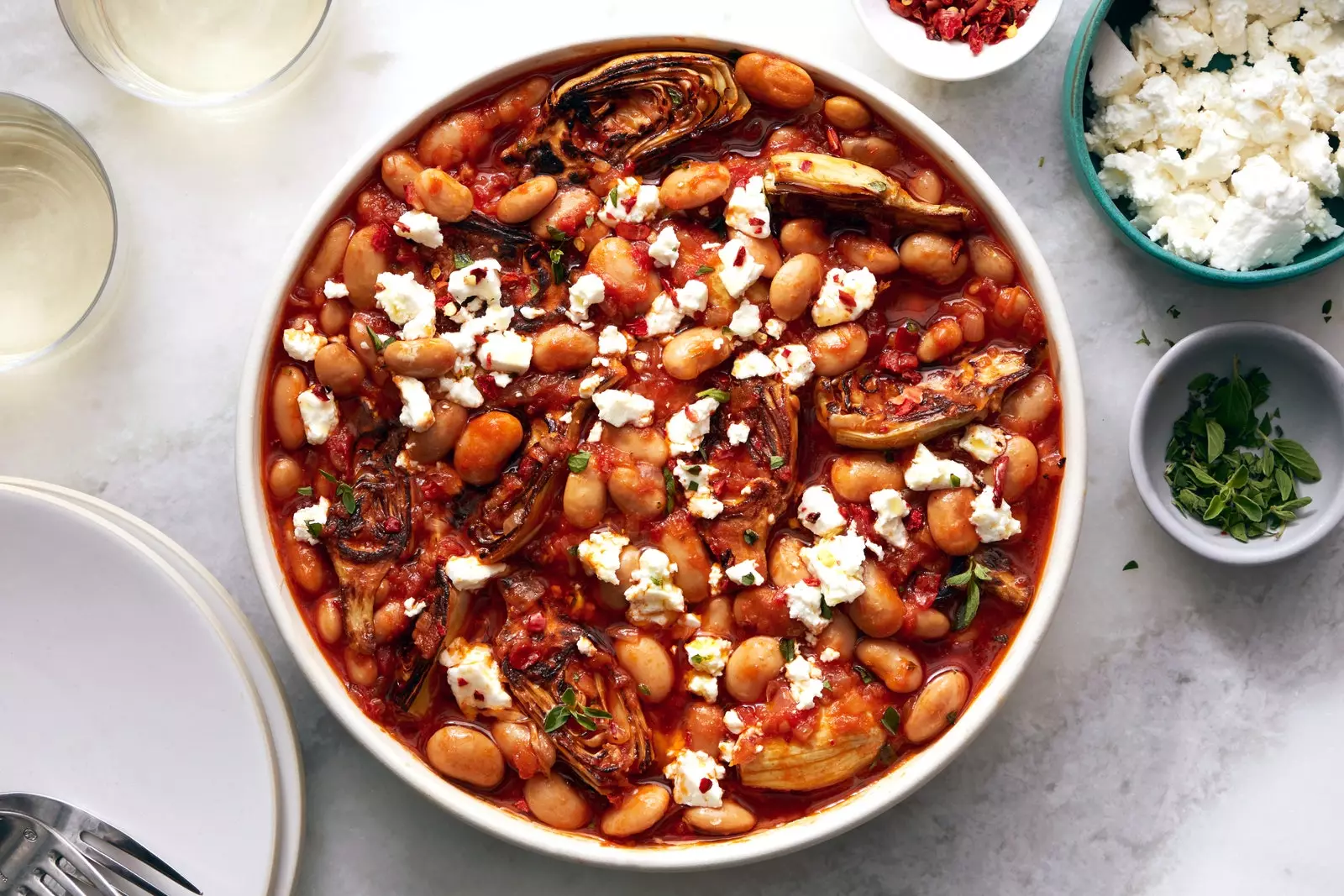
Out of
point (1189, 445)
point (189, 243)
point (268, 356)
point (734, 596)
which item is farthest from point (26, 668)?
point (1189, 445)

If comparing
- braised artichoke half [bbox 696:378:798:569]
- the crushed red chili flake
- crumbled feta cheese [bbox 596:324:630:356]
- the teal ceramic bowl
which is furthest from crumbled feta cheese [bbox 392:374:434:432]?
the teal ceramic bowl

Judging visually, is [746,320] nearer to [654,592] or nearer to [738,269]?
[738,269]

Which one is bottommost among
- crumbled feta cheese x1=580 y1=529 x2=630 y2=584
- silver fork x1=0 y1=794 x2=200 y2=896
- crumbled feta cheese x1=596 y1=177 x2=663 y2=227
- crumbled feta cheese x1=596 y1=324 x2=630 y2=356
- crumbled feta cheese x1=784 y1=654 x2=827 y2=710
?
crumbled feta cheese x1=784 y1=654 x2=827 y2=710

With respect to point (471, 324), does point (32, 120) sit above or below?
above

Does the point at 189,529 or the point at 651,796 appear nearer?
the point at 651,796

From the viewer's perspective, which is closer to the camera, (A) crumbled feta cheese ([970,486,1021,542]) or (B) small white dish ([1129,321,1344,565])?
(A) crumbled feta cheese ([970,486,1021,542])

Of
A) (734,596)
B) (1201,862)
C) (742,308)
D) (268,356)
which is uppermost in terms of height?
(268,356)

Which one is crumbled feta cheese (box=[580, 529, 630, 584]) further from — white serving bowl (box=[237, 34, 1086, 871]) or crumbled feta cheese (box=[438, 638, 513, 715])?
white serving bowl (box=[237, 34, 1086, 871])

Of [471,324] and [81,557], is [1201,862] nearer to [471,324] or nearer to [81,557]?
[471,324]
